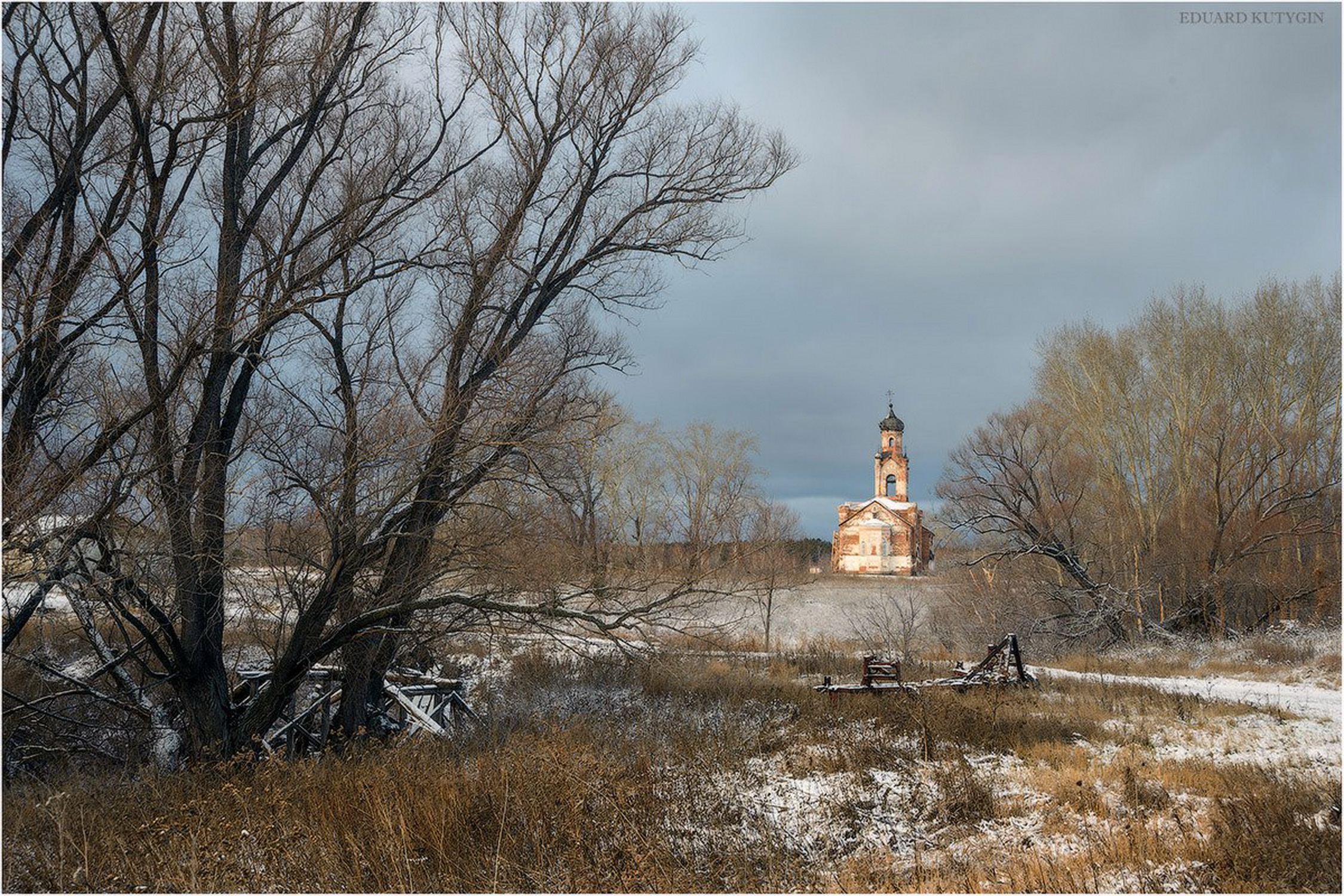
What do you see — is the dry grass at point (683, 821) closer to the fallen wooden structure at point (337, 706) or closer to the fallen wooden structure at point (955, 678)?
the fallen wooden structure at point (337, 706)

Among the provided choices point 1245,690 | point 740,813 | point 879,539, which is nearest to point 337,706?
point 740,813

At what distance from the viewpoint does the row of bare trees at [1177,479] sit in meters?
26.2

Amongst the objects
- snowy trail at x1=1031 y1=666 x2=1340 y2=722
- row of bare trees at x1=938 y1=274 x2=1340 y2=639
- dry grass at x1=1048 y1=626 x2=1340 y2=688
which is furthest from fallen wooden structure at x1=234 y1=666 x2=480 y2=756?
row of bare trees at x1=938 y1=274 x2=1340 y2=639

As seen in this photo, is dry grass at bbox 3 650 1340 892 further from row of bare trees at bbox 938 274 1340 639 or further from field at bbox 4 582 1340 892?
row of bare trees at bbox 938 274 1340 639

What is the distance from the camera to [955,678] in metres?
15.2

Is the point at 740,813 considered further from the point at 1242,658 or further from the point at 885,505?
the point at 885,505

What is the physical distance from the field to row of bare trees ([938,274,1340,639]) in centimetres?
1548

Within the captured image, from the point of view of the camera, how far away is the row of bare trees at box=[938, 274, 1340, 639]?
26188 millimetres

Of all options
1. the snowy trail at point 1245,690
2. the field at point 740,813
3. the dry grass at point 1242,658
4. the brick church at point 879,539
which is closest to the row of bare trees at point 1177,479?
the dry grass at point 1242,658

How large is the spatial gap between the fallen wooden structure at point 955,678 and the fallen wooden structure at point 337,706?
5.90m

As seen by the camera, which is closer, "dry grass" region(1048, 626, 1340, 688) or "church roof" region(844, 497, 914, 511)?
"dry grass" region(1048, 626, 1340, 688)

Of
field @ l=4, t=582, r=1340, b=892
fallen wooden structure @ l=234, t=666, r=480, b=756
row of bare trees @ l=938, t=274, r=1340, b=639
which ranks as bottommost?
fallen wooden structure @ l=234, t=666, r=480, b=756

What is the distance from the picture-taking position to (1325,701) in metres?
13.9

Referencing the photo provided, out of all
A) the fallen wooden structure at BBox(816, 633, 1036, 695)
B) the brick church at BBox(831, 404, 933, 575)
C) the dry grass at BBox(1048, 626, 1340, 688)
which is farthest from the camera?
the brick church at BBox(831, 404, 933, 575)
